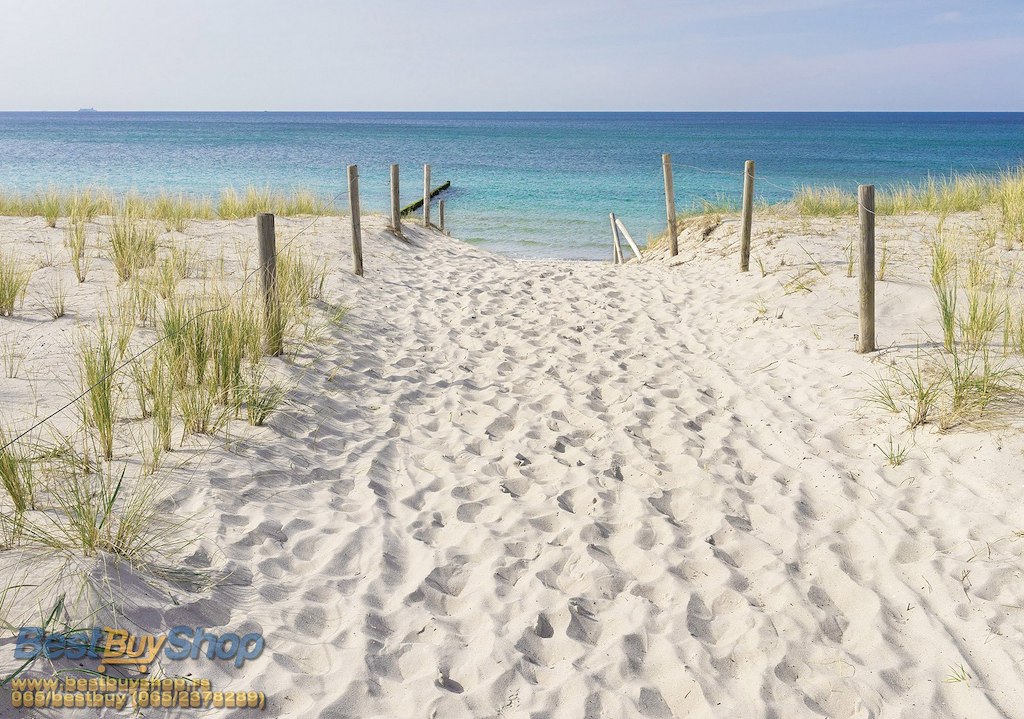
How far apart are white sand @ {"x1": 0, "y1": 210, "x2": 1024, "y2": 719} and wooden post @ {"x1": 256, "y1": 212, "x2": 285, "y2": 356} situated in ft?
0.80

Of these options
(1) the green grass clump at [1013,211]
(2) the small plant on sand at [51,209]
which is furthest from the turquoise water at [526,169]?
(1) the green grass clump at [1013,211]

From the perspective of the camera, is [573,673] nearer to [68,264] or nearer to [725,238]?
[68,264]

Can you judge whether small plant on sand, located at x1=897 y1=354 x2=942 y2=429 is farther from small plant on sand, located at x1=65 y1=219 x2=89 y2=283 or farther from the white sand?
small plant on sand, located at x1=65 y1=219 x2=89 y2=283

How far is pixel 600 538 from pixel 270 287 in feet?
10.9

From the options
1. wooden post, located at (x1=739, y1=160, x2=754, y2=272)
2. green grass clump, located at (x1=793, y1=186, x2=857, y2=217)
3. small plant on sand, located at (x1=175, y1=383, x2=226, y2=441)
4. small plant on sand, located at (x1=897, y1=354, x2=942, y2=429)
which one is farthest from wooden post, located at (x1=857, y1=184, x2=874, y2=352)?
green grass clump, located at (x1=793, y1=186, x2=857, y2=217)

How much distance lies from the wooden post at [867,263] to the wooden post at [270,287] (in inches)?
182

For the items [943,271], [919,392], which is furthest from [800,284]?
[919,392]

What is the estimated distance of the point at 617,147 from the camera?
1909 inches

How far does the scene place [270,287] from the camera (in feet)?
17.9

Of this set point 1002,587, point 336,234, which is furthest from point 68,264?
point 1002,587

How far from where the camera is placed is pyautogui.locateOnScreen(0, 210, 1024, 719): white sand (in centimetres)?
261

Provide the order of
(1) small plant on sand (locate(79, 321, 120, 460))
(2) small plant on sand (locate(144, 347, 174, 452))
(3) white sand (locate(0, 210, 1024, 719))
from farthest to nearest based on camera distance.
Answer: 1. (2) small plant on sand (locate(144, 347, 174, 452))
2. (1) small plant on sand (locate(79, 321, 120, 460))
3. (3) white sand (locate(0, 210, 1024, 719))

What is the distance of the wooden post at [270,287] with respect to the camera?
17.4 ft

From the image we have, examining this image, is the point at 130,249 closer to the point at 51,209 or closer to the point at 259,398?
the point at 51,209
